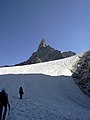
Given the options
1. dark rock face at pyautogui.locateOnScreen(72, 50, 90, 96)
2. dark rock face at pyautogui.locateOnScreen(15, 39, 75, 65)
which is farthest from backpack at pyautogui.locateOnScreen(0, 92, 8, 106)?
dark rock face at pyautogui.locateOnScreen(15, 39, 75, 65)

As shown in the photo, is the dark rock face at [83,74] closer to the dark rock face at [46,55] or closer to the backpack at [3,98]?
the backpack at [3,98]

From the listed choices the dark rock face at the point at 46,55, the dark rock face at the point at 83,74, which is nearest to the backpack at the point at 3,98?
the dark rock face at the point at 83,74

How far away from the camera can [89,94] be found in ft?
164

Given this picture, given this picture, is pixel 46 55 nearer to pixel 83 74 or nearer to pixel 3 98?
pixel 83 74

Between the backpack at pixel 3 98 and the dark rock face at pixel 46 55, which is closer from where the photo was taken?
the backpack at pixel 3 98

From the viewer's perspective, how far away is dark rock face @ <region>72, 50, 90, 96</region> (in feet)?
174

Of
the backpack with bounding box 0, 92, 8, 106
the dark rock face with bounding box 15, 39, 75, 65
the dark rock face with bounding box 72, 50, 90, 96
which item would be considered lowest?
the backpack with bounding box 0, 92, 8, 106

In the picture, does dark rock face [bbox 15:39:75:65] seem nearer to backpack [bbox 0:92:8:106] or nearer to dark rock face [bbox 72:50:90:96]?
dark rock face [bbox 72:50:90:96]

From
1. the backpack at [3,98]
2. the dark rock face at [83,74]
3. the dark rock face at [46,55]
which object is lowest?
the backpack at [3,98]

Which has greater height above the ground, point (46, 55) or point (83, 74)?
point (46, 55)

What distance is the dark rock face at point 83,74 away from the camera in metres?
53.0

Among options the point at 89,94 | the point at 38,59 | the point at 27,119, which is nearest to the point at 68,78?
the point at 89,94

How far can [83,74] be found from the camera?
189 feet

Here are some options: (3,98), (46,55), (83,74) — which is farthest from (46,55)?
(3,98)
